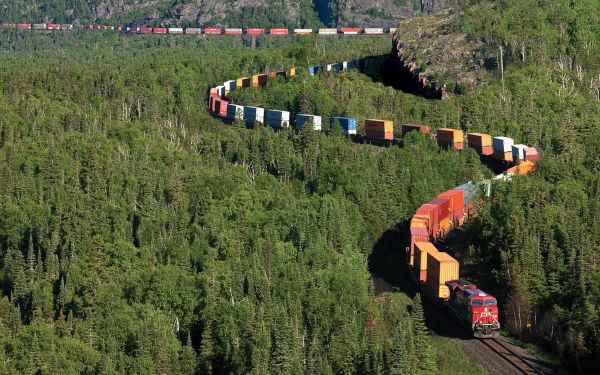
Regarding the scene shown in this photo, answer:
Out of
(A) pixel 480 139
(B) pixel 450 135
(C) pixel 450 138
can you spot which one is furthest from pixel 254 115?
(A) pixel 480 139

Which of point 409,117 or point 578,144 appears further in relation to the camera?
point 409,117

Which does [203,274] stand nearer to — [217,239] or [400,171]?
[217,239]

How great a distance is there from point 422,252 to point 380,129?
6252 cm

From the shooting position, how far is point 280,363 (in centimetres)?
8294

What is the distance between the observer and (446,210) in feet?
388

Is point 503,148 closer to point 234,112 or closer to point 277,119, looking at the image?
point 277,119

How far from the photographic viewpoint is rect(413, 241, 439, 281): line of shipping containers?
332 ft

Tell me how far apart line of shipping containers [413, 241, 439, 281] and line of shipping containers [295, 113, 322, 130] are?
210 ft

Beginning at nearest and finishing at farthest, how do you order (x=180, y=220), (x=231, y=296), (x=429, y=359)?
(x=429, y=359)
(x=231, y=296)
(x=180, y=220)

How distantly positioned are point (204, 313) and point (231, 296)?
168 inches

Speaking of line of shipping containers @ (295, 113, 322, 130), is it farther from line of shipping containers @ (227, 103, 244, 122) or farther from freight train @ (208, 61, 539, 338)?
line of shipping containers @ (227, 103, 244, 122)

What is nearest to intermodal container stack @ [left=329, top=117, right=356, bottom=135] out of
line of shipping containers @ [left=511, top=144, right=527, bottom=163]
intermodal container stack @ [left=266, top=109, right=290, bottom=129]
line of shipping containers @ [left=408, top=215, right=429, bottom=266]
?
intermodal container stack @ [left=266, top=109, right=290, bottom=129]

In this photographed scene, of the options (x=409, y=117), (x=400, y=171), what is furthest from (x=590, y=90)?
(x=400, y=171)

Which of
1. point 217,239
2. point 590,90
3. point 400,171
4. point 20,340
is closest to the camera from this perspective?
point 20,340
